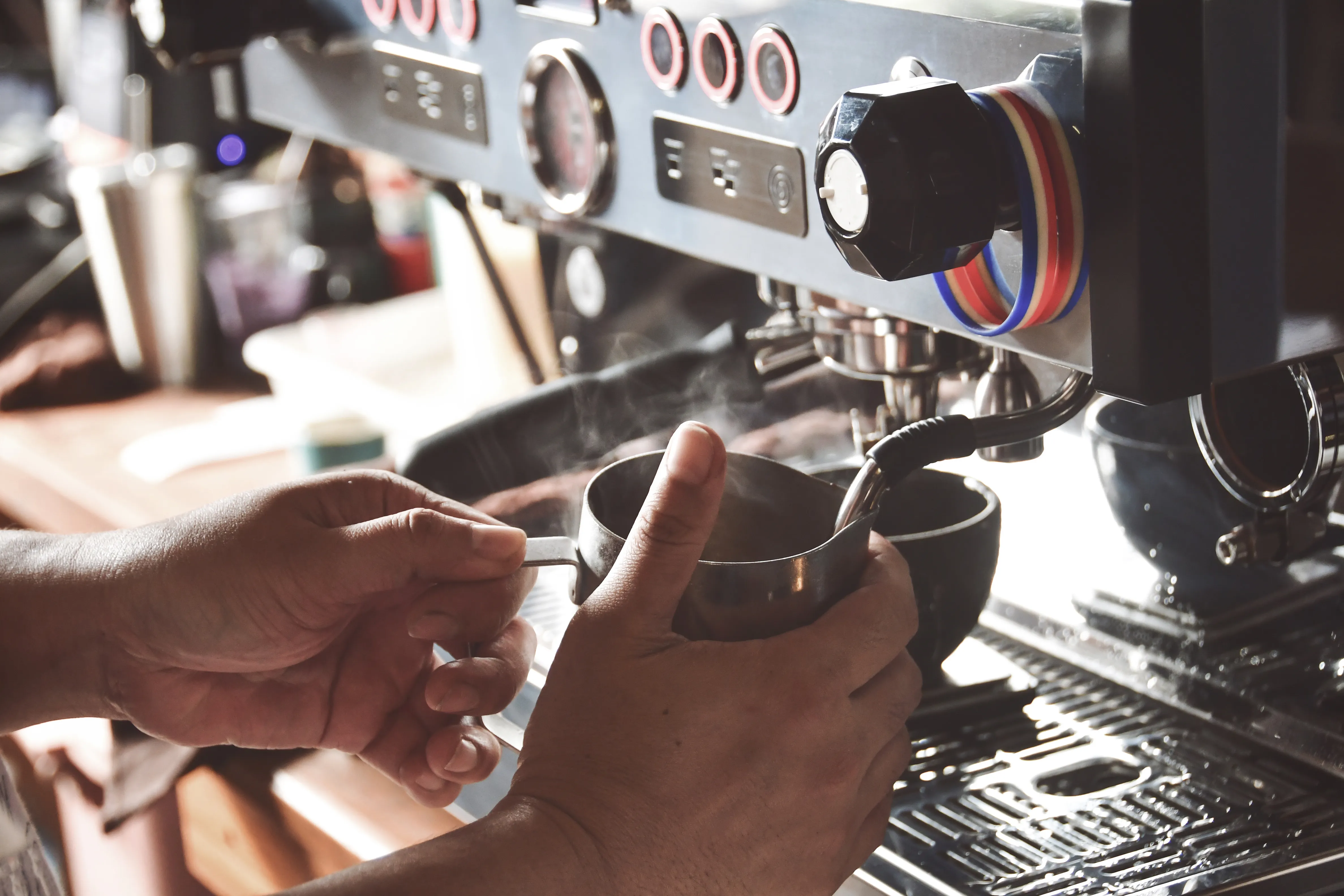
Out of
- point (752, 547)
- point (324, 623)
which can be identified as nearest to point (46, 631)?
point (324, 623)

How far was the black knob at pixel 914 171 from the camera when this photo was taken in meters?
0.44

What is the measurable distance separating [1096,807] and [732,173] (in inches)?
13.0

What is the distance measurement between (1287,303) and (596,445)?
0.45 m

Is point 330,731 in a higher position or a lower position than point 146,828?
higher

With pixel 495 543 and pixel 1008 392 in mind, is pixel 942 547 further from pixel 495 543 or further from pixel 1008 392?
pixel 495 543

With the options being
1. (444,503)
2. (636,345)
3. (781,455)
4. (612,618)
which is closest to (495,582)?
(444,503)

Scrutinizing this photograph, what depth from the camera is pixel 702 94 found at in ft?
2.13

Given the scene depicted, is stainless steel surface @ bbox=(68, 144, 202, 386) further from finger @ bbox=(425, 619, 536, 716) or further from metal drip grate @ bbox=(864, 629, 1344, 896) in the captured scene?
metal drip grate @ bbox=(864, 629, 1344, 896)

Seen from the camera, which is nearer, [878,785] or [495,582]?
[878,785]

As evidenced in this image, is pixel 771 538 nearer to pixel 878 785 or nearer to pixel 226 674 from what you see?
pixel 878 785

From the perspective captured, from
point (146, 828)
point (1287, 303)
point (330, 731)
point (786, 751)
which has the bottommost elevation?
point (146, 828)

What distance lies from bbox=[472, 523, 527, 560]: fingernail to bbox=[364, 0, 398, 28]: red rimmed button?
429mm

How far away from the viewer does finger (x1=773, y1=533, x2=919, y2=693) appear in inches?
19.8

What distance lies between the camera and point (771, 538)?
60cm
